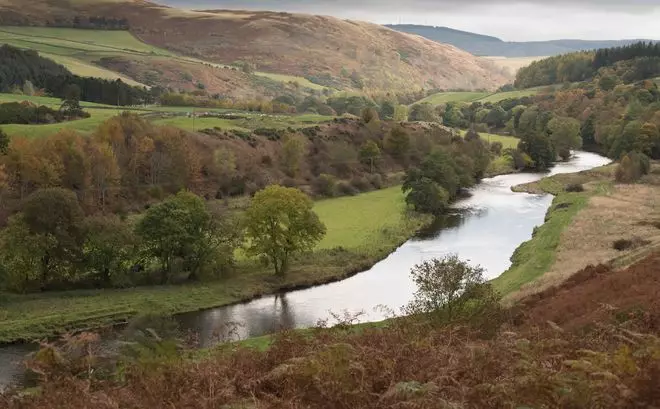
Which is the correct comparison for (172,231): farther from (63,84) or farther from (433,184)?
(63,84)

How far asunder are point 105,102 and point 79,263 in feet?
243

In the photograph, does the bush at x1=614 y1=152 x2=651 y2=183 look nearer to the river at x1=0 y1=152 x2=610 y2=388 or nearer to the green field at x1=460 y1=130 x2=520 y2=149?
the river at x1=0 y1=152 x2=610 y2=388

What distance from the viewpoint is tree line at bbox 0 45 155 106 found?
4213 inches

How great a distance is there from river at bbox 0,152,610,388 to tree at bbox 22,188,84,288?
8429mm

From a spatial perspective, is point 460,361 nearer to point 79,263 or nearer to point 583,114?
point 79,263

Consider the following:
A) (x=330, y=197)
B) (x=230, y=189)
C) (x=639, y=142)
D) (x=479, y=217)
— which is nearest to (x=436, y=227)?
(x=479, y=217)

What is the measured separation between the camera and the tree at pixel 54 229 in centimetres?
3897

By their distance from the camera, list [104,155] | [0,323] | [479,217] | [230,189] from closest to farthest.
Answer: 1. [0,323]
2. [104,155]
3. [479,217]
4. [230,189]


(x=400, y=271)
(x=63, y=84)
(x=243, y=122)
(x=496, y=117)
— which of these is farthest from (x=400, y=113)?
(x=400, y=271)

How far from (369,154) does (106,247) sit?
54041 millimetres

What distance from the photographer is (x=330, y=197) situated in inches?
3019

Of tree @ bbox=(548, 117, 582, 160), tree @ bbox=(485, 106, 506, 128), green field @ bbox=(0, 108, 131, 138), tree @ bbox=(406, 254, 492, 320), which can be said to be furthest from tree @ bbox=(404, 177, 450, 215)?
tree @ bbox=(485, 106, 506, 128)

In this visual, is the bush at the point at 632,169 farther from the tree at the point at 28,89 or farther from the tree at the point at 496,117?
the tree at the point at 28,89

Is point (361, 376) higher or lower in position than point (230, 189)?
higher
